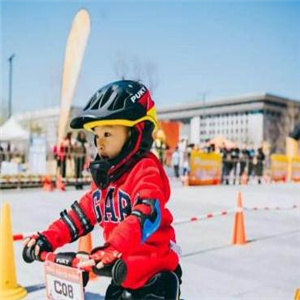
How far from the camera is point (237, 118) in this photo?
339 ft

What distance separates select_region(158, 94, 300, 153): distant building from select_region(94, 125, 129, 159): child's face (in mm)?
74720

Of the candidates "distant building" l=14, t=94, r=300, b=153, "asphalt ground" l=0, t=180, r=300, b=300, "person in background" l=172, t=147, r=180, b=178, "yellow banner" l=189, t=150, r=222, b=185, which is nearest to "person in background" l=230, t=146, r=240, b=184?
"yellow banner" l=189, t=150, r=222, b=185

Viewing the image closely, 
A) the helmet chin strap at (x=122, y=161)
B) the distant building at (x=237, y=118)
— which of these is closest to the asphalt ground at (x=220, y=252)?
the helmet chin strap at (x=122, y=161)

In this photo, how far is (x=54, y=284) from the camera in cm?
189

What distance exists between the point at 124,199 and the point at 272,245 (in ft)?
18.1

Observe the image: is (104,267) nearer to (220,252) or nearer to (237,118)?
(220,252)

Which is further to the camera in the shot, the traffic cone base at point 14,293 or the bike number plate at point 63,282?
the traffic cone base at point 14,293

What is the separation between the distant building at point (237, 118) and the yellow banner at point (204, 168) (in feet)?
189

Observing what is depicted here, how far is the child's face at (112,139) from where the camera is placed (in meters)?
2.21

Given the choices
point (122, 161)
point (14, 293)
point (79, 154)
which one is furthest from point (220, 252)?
point (79, 154)

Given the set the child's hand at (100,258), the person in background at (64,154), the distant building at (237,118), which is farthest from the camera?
the distant building at (237,118)

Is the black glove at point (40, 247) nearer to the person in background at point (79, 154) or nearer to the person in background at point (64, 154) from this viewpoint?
the person in background at point (79, 154)

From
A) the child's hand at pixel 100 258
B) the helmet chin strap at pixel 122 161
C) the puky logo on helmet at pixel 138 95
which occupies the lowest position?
the child's hand at pixel 100 258

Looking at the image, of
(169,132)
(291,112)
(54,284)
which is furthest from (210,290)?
(291,112)
